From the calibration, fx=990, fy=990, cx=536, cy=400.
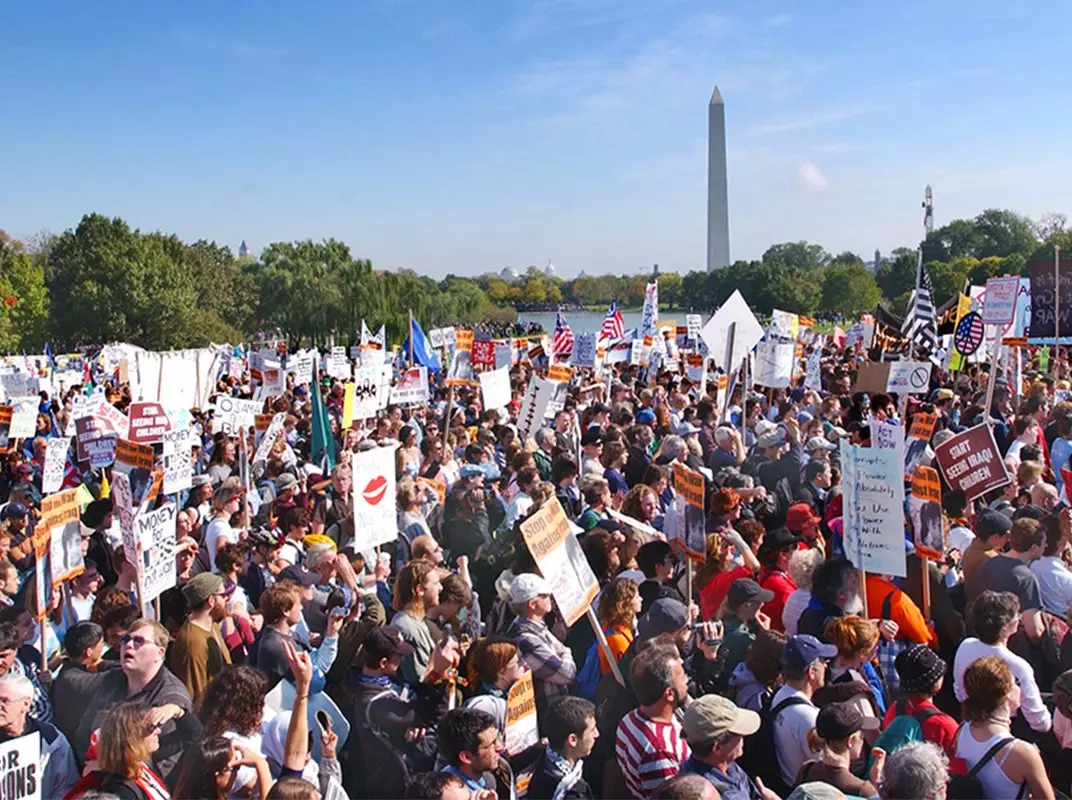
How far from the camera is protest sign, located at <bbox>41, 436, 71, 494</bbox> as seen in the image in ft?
32.5

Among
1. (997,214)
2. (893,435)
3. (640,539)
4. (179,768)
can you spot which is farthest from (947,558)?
(997,214)

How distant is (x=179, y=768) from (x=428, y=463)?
693cm

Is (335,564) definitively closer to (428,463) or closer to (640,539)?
(640,539)

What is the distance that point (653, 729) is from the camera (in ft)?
13.8

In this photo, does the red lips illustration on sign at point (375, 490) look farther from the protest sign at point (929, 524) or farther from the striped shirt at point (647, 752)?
the protest sign at point (929, 524)

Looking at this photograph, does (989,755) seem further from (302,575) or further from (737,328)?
(737,328)

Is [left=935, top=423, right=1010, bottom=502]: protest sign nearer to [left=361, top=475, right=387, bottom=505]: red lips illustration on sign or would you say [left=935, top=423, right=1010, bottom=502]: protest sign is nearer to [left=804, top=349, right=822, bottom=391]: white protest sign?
[left=361, top=475, right=387, bottom=505]: red lips illustration on sign

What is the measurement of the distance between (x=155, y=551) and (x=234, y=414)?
5433 millimetres

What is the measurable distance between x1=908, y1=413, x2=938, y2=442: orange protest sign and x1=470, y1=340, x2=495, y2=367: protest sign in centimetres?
1192

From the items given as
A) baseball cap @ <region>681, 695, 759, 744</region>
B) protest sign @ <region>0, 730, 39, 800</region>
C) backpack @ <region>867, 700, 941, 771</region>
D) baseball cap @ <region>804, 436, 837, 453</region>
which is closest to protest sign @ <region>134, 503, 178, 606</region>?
protest sign @ <region>0, 730, 39, 800</region>

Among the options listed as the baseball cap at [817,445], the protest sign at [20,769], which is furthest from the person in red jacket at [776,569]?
the baseball cap at [817,445]

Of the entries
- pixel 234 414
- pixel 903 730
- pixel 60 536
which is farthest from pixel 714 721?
pixel 234 414

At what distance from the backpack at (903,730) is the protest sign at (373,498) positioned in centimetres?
392

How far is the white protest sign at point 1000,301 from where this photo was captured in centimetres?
1359
